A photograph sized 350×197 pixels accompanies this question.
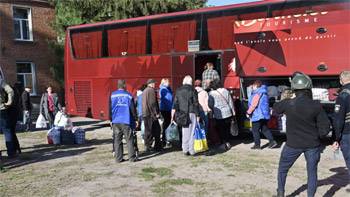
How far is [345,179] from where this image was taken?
25.8 ft

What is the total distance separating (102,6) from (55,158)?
13.6 m

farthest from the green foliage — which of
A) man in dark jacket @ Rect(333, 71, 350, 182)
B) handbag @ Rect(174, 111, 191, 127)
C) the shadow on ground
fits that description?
man in dark jacket @ Rect(333, 71, 350, 182)

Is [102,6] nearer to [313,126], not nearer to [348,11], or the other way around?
[348,11]

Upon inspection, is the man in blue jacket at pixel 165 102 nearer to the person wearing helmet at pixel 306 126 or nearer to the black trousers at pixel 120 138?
the black trousers at pixel 120 138

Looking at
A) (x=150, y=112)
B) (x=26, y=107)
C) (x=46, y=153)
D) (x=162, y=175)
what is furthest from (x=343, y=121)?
(x=26, y=107)

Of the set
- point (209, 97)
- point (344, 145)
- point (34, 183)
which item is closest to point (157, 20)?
point (209, 97)

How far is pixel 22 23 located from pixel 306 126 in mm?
22714

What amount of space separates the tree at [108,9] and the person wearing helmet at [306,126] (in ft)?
55.7

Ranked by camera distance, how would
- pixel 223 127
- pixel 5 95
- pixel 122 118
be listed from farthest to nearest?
1. pixel 223 127
2. pixel 5 95
3. pixel 122 118

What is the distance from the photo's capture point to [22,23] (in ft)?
85.4

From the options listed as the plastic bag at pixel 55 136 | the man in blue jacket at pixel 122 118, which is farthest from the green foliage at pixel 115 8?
the man in blue jacket at pixel 122 118

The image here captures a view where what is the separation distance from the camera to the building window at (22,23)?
84.2 feet

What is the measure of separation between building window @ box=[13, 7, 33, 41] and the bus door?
14689 mm

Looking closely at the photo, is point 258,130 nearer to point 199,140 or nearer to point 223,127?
point 223,127
